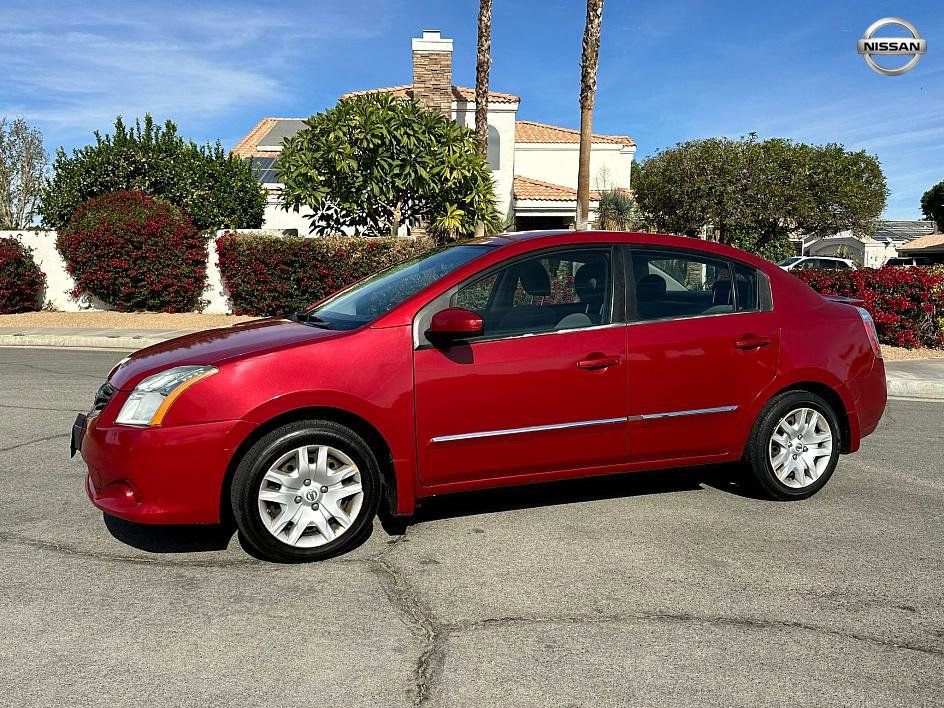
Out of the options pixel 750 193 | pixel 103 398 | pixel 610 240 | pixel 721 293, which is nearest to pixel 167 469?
pixel 103 398

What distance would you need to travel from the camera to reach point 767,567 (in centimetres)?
449

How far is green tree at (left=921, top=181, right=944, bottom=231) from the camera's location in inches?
2798

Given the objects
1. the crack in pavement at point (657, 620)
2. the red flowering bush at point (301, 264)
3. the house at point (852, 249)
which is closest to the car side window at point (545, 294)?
the crack in pavement at point (657, 620)

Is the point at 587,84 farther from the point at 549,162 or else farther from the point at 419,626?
the point at 549,162

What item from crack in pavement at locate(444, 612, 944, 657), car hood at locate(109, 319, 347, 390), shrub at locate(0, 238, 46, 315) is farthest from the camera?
shrub at locate(0, 238, 46, 315)

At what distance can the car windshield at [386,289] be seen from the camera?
16.2ft

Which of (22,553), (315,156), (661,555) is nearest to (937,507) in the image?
(661,555)

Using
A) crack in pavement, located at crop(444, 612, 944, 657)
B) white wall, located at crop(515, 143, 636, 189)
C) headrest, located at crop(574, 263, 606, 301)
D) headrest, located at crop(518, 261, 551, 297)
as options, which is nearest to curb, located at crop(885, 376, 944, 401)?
headrest, located at crop(574, 263, 606, 301)

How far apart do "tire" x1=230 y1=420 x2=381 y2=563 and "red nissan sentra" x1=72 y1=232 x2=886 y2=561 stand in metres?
0.01

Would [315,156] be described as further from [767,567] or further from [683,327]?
[767,567]

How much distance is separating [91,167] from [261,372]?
1874 centimetres

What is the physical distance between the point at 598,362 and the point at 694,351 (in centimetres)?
66

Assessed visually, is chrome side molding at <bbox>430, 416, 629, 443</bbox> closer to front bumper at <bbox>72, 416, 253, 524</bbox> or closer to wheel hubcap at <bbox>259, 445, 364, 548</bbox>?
wheel hubcap at <bbox>259, 445, 364, 548</bbox>

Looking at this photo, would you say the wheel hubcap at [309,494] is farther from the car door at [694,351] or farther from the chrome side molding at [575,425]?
the car door at [694,351]
